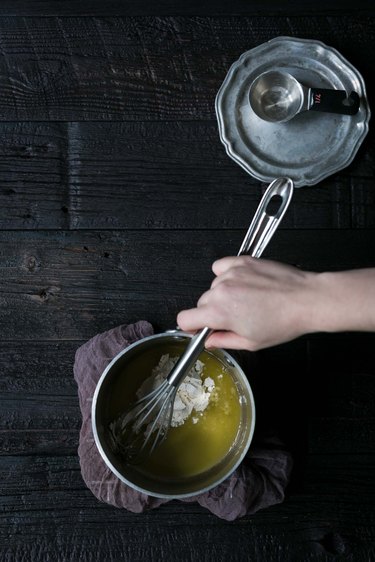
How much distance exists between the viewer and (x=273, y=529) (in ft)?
2.71

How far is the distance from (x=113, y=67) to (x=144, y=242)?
0.24m

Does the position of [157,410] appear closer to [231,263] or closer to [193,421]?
[193,421]

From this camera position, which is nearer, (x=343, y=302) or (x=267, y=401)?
(x=343, y=302)

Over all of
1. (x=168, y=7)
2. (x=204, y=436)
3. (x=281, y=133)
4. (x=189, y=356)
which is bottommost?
(x=204, y=436)

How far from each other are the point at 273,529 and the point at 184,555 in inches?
4.7

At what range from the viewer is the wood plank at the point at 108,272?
0.84 m

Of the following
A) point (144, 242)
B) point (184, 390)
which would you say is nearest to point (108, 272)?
point (144, 242)

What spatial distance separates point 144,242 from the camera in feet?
2.76

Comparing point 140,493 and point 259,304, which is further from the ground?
point 259,304

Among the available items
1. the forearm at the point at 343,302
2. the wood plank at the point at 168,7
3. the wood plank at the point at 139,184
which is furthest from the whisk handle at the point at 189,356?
the wood plank at the point at 168,7

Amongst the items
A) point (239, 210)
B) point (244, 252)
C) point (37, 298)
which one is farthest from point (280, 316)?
point (37, 298)

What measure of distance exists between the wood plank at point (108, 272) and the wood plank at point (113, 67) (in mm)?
166

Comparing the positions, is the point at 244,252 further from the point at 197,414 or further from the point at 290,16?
the point at 290,16

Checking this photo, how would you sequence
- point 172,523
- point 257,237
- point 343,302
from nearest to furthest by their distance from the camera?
point 343,302 → point 257,237 → point 172,523
